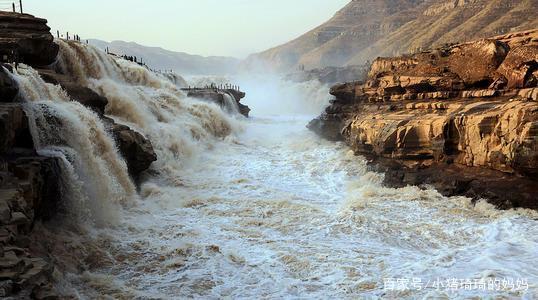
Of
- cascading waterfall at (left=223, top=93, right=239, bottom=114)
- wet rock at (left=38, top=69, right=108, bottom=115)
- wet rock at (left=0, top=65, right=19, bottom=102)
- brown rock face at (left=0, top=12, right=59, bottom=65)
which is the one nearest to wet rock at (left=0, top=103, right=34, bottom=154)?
wet rock at (left=0, top=65, right=19, bottom=102)

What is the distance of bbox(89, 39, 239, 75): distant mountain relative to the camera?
351 ft

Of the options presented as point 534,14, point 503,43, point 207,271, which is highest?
point 534,14

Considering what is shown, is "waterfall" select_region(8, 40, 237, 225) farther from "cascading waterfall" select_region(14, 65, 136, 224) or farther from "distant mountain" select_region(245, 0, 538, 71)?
"distant mountain" select_region(245, 0, 538, 71)

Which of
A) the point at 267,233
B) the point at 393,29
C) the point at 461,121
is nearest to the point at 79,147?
the point at 267,233

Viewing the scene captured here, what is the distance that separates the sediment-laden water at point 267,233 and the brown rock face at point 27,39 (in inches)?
72.2

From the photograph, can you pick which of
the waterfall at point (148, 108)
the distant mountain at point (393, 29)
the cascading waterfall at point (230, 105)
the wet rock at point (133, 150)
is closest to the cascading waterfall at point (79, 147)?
the wet rock at point (133, 150)

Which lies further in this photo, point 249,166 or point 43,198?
point 249,166

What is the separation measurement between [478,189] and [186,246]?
7188 mm

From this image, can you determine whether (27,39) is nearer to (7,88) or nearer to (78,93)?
(78,93)

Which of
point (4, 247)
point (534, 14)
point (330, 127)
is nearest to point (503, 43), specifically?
point (330, 127)

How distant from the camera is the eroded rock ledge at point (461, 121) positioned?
10.3 meters

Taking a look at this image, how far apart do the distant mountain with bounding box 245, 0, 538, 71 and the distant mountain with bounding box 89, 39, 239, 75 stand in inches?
463

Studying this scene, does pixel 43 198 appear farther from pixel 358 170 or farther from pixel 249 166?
pixel 358 170

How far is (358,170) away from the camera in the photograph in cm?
1459
